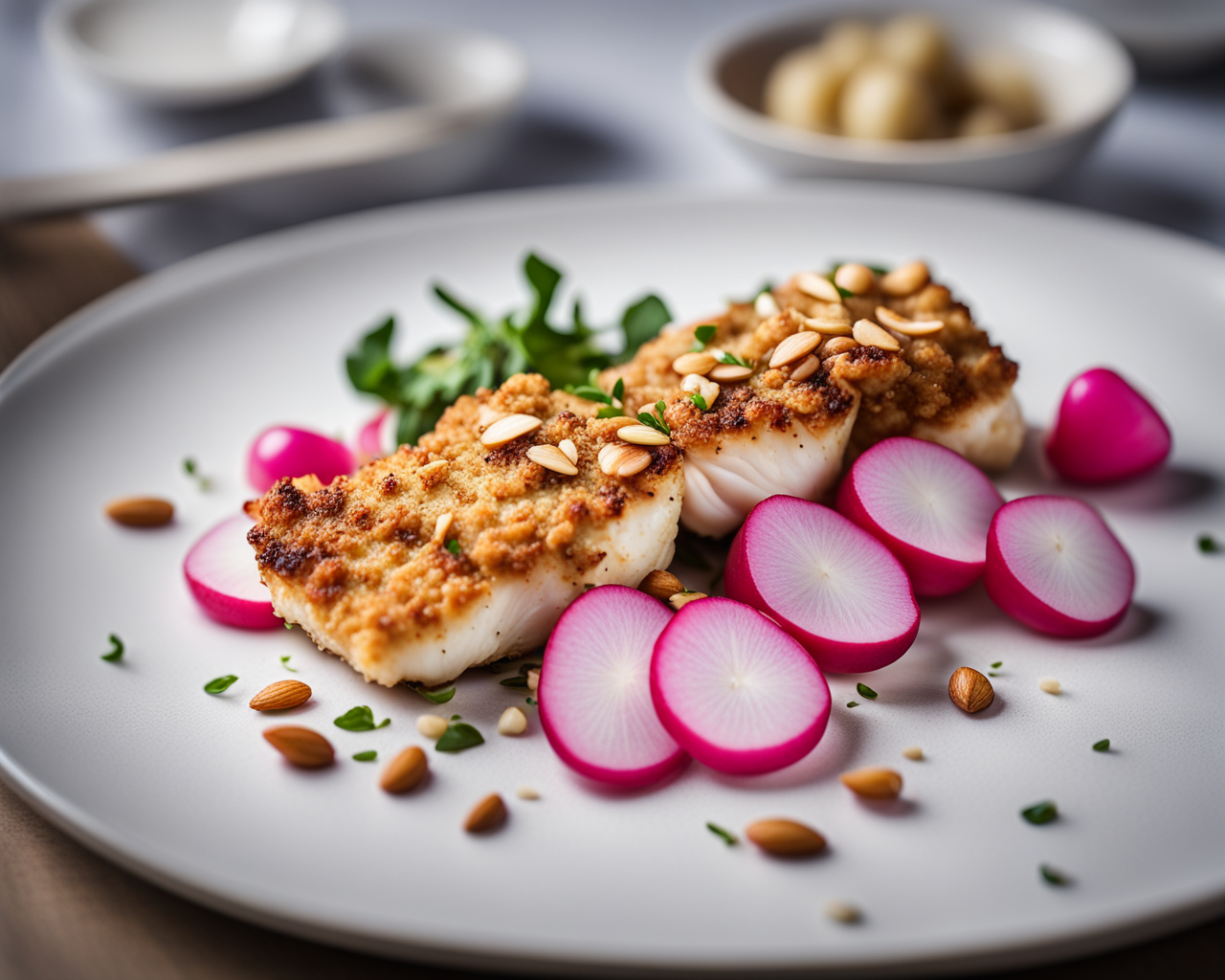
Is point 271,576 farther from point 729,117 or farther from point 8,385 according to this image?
point 729,117

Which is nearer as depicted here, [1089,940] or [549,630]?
[1089,940]

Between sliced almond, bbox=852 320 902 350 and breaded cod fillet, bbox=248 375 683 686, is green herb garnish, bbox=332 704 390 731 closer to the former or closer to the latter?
breaded cod fillet, bbox=248 375 683 686

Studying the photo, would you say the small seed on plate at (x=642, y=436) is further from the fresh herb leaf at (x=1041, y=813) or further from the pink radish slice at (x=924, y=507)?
the fresh herb leaf at (x=1041, y=813)

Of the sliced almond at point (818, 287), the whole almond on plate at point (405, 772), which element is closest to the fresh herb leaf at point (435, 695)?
the whole almond on plate at point (405, 772)

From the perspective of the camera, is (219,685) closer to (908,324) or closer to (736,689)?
(736,689)

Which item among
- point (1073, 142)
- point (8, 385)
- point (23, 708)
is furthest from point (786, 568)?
point (1073, 142)

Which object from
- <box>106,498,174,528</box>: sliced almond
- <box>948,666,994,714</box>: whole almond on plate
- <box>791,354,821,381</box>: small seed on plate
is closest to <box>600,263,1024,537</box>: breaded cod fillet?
<box>791,354,821,381</box>: small seed on plate

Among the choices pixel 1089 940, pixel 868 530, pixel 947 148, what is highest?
pixel 947 148
